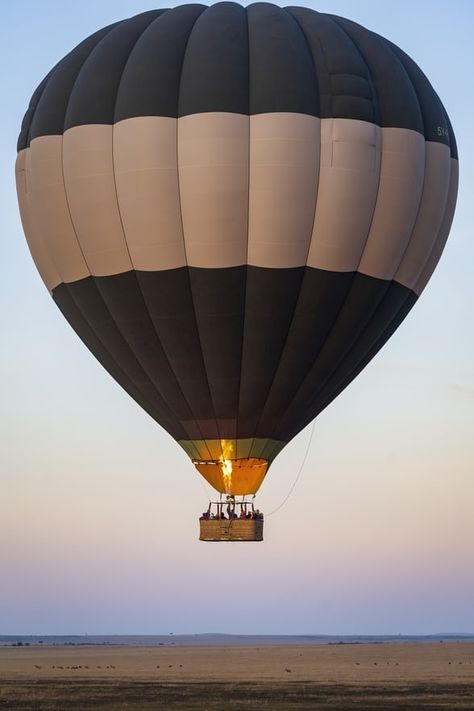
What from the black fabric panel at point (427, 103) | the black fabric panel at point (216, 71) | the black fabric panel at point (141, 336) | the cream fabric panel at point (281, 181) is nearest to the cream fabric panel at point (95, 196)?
the black fabric panel at point (141, 336)

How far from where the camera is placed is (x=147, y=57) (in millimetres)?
28203

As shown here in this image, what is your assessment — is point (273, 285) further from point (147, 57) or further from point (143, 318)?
point (147, 57)

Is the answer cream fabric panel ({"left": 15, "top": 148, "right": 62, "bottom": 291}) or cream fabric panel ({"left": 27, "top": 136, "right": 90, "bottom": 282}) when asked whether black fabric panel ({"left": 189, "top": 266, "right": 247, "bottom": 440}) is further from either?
cream fabric panel ({"left": 15, "top": 148, "right": 62, "bottom": 291})

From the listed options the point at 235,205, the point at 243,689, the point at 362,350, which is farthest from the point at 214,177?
the point at 243,689

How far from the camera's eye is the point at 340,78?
1101 inches

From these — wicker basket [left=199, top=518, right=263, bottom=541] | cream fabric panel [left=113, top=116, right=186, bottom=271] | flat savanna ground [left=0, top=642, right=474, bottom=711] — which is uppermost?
cream fabric panel [left=113, top=116, right=186, bottom=271]

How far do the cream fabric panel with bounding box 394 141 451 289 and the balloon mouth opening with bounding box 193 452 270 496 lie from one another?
213 inches

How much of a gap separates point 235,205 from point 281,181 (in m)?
1.08

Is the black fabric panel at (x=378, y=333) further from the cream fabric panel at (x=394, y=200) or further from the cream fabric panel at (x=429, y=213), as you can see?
the cream fabric panel at (x=394, y=200)

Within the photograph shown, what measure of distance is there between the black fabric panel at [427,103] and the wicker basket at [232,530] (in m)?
9.62

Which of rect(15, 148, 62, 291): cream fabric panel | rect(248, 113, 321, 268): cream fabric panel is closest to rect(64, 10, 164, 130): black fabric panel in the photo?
rect(15, 148, 62, 291): cream fabric panel

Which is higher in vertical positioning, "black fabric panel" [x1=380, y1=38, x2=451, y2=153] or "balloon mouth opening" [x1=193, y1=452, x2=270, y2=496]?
"black fabric panel" [x1=380, y1=38, x2=451, y2=153]

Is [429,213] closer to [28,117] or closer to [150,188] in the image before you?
[150,188]

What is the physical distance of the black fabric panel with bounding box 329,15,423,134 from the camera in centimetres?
2864
